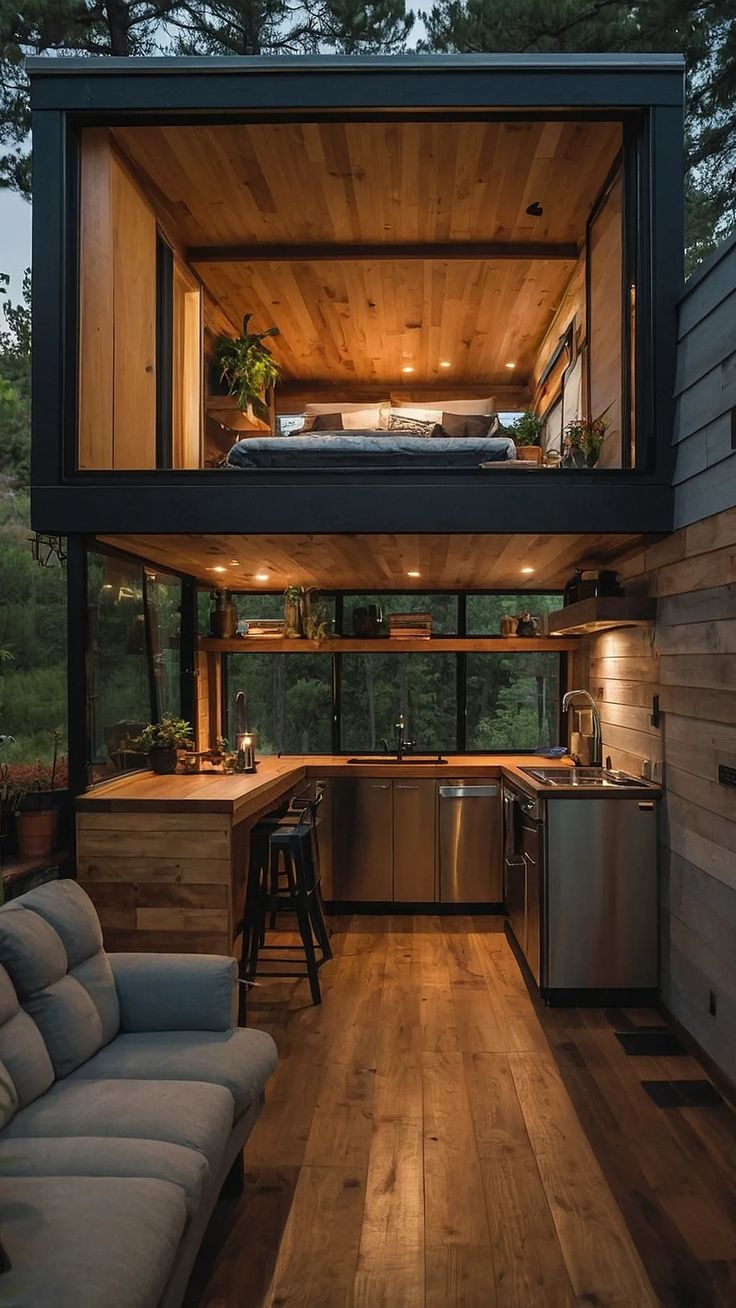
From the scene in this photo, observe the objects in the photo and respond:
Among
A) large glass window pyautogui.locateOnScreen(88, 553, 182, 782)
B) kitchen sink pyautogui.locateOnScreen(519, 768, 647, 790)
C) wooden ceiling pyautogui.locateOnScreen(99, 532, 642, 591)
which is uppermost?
wooden ceiling pyautogui.locateOnScreen(99, 532, 642, 591)

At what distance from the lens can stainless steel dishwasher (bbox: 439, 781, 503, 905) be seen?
598 cm

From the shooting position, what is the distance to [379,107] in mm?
3969

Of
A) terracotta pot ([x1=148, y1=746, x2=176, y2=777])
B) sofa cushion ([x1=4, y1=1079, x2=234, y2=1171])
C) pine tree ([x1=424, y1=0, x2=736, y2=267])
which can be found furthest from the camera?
pine tree ([x1=424, y1=0, x2=736, y2=267])

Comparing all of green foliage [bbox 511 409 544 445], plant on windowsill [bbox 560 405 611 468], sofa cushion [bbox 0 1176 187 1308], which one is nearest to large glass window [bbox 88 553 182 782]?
green foliage [bbox 511 409 544 445]

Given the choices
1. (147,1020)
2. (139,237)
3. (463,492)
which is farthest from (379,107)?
(147,1020)

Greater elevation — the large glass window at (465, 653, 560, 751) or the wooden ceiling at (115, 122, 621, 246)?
the wooden ceiling at (115, 122, 621, 246)

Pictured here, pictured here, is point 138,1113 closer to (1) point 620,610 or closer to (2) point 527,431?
(1) point 620,610

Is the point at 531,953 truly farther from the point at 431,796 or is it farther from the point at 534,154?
the point at 534,154

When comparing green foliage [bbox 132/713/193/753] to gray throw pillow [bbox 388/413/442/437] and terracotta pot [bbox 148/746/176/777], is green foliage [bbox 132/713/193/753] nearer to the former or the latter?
terracotta pot [bbox 148/746/176/777]

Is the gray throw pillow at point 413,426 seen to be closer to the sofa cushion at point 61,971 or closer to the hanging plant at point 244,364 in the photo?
the hanging plant at point 244,364

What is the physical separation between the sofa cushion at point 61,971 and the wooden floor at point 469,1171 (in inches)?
26.3

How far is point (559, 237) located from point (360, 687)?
3361 mm

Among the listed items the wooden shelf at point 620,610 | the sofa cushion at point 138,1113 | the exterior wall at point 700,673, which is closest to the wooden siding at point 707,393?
the exterior wall at point 700,673

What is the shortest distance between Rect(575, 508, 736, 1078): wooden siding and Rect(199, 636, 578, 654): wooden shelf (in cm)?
174
